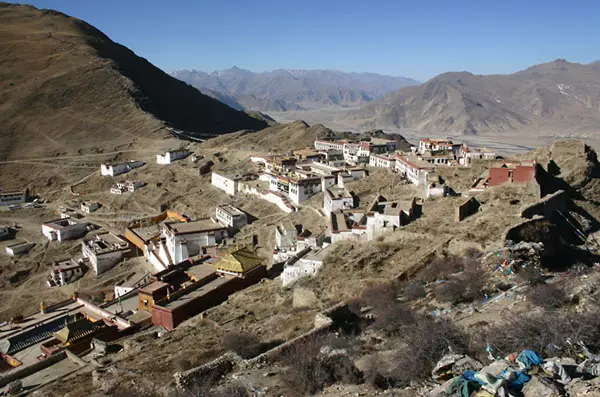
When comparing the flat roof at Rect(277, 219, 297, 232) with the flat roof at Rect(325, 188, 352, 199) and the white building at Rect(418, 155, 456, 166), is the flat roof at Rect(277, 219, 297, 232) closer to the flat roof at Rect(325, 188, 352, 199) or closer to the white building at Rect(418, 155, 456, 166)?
the flat roof at Rect(325, 188, 352, 199)

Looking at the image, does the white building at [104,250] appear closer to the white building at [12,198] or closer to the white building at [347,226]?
the white building at [347,226]

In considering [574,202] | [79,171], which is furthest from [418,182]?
[79,171]

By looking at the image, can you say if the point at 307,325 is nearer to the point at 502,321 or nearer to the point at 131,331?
the point at 502,321

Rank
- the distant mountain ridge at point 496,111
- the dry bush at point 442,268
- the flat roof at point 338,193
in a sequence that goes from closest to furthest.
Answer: the dry bush at point 442,268
the flat roof at point 338,193
the distant mountain ridge at point 496,111

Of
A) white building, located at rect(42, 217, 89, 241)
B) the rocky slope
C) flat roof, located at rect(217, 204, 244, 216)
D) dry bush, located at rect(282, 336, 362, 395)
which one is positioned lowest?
white building, located at rect(42, 217, 89, 241)

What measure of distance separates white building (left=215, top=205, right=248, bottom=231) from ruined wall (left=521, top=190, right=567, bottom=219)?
19517 mm

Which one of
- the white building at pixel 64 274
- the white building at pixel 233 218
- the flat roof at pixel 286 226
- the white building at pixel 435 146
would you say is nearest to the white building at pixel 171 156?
the white building at pixel 233 218

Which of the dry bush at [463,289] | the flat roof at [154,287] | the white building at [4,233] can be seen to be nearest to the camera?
the dry bush at [463,289]

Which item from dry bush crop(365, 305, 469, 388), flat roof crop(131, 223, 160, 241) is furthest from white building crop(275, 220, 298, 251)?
dry bush crop(365, 305, 469, 388)

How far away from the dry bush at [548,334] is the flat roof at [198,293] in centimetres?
1294

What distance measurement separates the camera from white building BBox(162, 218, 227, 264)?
1173 inches

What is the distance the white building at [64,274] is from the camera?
31.3 metres

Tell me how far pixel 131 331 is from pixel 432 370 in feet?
47.1

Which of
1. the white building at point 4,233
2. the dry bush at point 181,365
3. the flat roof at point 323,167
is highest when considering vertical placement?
the flat roof at point 323,167
